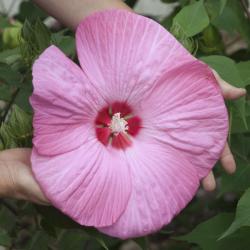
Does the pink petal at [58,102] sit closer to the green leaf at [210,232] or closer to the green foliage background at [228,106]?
the green foliage background at [228,106]

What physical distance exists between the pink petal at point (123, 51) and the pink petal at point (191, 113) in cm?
2

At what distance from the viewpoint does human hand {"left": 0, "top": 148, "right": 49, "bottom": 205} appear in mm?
801

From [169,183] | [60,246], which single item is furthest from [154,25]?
[60,246]

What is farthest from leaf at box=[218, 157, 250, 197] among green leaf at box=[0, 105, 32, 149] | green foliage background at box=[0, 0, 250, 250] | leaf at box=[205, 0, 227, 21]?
green leaf at box=[0, 105, 32, 149]

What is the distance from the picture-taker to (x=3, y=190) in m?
0.85

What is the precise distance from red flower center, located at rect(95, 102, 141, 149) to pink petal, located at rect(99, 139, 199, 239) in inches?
1.1

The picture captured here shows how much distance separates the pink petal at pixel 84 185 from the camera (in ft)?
2.49

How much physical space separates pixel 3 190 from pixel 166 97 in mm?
249

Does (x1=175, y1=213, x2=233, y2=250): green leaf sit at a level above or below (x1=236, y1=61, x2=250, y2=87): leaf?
below

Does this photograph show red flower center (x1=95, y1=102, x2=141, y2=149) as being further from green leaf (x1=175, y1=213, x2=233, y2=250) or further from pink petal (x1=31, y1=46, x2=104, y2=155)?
green leaf (x1=175, y1=213, x2=233, y2=250)

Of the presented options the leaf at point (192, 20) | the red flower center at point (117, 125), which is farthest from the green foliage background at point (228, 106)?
the red flower center at point (117, 125)

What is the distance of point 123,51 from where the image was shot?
792 millimetres

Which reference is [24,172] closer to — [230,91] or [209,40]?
[230,91]

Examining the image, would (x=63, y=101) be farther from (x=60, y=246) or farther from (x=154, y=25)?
(x=60, y=246)
